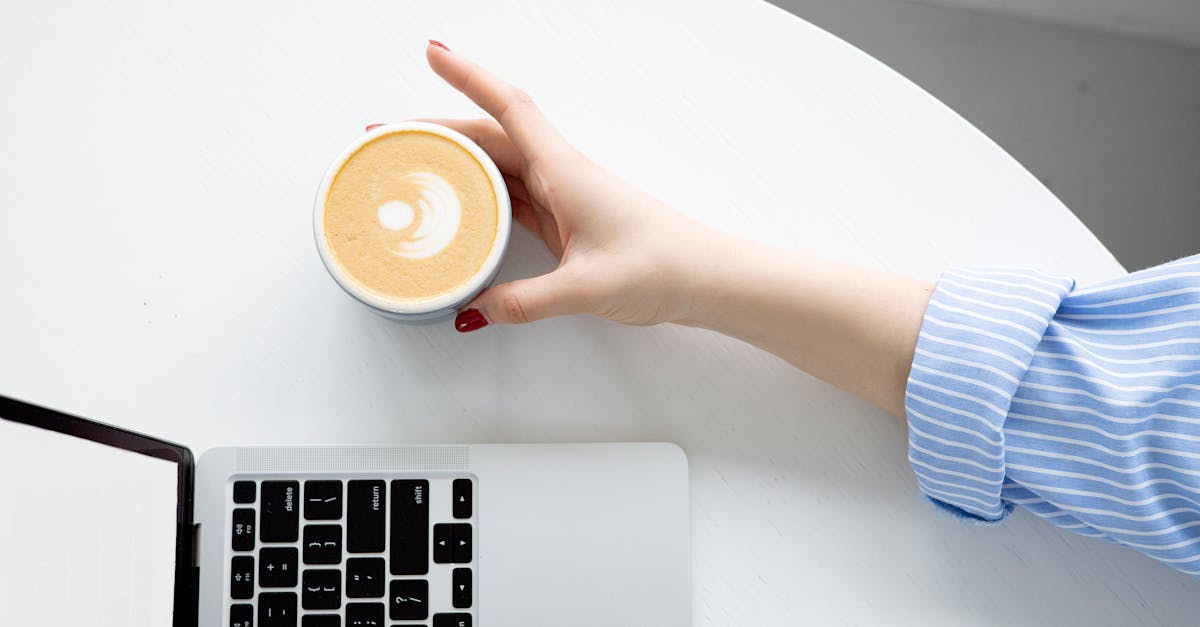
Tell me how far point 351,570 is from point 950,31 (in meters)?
1.04

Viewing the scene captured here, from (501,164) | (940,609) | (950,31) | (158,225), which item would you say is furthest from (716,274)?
(950,31)

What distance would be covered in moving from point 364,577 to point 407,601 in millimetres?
32

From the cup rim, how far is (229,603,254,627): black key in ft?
0.74

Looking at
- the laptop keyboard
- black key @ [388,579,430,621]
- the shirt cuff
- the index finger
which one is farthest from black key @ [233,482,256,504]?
the shirt cuff

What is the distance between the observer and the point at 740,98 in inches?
24.1

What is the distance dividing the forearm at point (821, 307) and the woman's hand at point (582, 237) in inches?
0.8

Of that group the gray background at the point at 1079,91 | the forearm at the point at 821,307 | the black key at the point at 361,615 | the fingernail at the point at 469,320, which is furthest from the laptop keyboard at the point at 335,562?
the gray background at the point at 1079,91

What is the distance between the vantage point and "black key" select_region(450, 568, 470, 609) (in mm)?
551

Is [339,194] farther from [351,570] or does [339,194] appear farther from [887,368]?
[887,368]

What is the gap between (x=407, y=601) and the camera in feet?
1.79

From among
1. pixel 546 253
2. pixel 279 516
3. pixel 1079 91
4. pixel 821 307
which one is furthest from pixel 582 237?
pixel 1079 91

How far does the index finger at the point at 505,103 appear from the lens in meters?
0.56

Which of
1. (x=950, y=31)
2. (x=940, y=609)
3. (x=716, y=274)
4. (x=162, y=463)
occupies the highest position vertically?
(x=950, y=31)

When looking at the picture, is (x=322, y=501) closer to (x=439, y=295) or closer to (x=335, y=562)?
(x=335, y=562)
